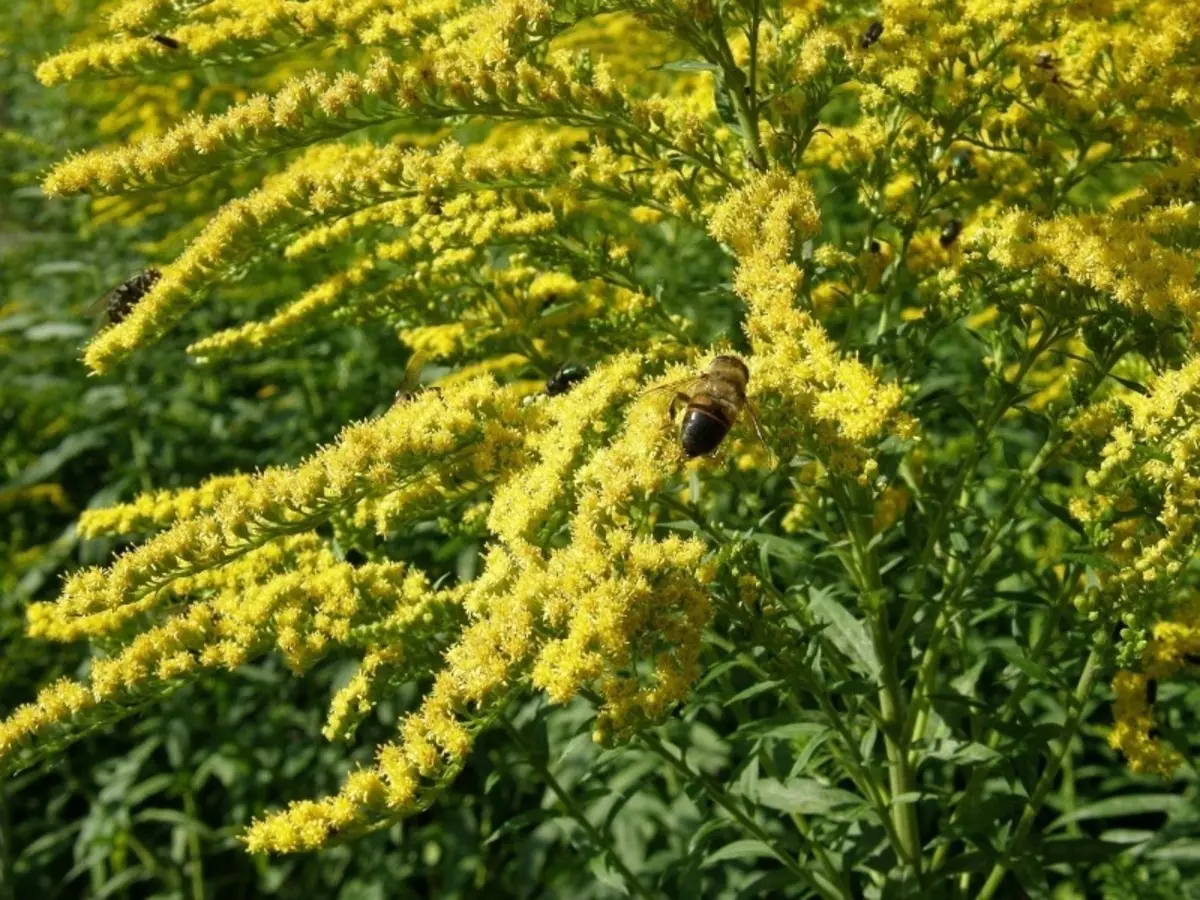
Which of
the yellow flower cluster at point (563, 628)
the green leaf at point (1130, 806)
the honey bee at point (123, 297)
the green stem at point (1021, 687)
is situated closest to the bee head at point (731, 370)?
the yellow flower cluster at point (563, 628)

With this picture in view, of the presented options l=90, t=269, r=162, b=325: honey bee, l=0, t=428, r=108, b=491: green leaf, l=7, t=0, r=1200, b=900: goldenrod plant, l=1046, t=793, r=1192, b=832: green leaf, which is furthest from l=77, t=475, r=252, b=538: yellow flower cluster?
l=1046, t=793, r=1192, b=832: green leaf

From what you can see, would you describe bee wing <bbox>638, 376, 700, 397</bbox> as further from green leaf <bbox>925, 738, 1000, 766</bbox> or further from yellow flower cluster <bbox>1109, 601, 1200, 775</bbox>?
yellow flower cluster <bbox>1109, 601, 1200, 775</bbox>

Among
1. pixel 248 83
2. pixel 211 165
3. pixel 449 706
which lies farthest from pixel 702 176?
pixel 248 83

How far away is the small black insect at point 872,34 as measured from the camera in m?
3.12

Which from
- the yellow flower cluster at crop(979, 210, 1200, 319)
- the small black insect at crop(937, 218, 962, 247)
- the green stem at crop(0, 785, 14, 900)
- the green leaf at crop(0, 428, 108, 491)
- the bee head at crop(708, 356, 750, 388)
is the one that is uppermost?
the yellow flower cluster at crop(979, 210, 1200, 319)

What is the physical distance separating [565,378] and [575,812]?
3.90 feet

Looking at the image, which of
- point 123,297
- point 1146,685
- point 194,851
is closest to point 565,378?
point 1146,685

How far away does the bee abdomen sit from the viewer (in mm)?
2494

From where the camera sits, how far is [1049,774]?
2.91 m

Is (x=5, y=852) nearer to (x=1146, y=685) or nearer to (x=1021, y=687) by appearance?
(x=1021, y=687)

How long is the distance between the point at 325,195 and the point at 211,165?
10.4 inches

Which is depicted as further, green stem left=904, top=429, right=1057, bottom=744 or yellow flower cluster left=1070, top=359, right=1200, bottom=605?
green stem left=904, top=429, right=1057, bottom=744

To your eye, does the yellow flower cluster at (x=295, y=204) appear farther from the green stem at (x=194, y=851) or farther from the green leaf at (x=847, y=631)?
the green stem at (x=194, y=851)

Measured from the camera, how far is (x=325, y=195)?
304cm
